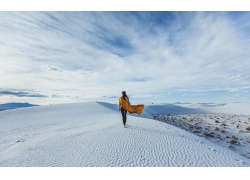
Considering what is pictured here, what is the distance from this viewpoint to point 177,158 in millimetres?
4324

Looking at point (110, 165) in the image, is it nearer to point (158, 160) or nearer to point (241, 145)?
point (158, 160)

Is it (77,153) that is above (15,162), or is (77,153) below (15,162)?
above

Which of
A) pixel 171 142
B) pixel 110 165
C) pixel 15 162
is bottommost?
pixel 15 162

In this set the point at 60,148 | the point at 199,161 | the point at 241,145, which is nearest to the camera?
the point at 199,161

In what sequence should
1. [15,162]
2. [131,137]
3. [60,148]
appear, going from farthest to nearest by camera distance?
1. [131,137]
2. [60,148]
3. [15,162]

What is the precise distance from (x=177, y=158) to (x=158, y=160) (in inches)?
23.6

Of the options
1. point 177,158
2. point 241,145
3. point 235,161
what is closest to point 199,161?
point 177,158

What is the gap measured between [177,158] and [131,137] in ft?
7.29

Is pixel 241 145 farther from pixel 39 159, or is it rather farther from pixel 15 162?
pixel 15 162

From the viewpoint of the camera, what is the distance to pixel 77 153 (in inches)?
191

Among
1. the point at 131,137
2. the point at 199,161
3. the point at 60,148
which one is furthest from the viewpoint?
the point at 131,137

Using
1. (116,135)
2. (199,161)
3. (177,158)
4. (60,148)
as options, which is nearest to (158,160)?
(177,158)
